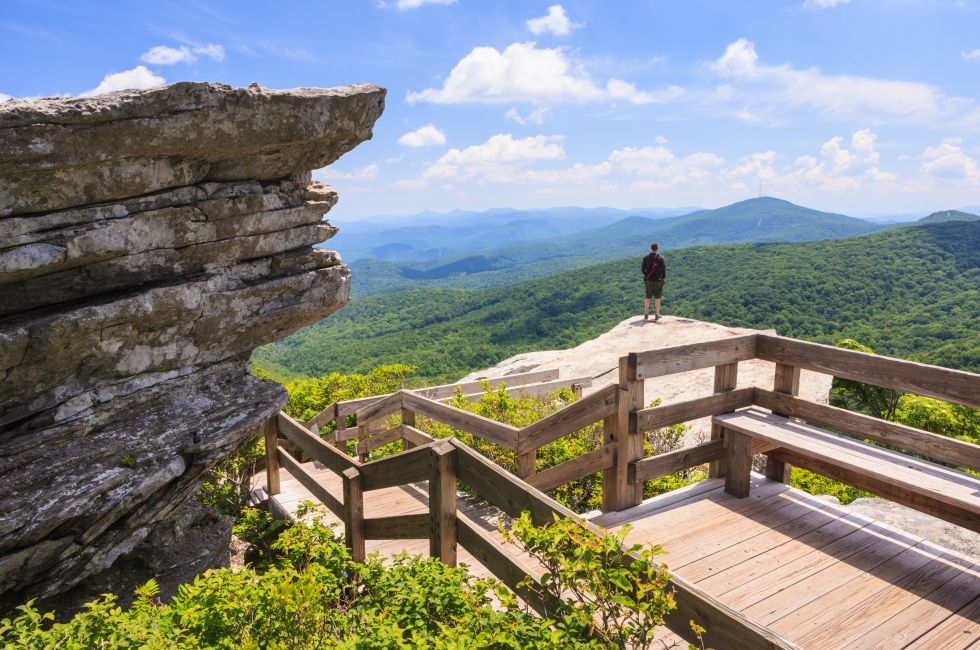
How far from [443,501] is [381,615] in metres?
0.85

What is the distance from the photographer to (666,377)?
14.5 metres

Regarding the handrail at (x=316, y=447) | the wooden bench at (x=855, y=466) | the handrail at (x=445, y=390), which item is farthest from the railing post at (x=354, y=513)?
the wooden bench at (x=855, y=466)

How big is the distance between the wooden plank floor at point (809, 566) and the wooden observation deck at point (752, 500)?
12mm

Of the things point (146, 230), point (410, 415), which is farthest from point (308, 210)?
point (410, 415)

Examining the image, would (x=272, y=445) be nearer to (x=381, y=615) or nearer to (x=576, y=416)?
(x=576, y=416)

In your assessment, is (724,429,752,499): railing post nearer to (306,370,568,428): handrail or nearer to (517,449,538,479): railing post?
(517,449,538,479): railing post

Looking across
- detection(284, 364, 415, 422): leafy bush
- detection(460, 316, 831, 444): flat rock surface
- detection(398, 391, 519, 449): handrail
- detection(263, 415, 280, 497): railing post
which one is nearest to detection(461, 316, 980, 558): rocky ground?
detection(460, 316, 831, 444): flat rock surface

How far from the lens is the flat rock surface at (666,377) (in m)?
12.9

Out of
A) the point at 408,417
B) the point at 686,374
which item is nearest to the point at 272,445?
the point at 408,417

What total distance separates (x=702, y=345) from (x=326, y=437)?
6.55m

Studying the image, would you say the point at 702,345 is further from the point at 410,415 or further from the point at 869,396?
the point at 869,396

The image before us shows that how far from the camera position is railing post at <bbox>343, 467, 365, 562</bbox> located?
14.6 feet

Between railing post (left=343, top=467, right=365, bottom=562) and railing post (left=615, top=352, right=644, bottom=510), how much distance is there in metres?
2.13

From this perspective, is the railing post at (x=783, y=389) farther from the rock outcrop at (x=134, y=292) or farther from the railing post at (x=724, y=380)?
the rock outcrop at (x=134, y=292)
